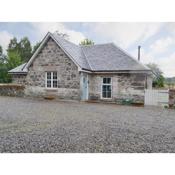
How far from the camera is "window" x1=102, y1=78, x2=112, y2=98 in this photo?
52.5ft

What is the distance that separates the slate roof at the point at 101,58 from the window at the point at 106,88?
96cm

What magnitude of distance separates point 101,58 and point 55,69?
13.8ft

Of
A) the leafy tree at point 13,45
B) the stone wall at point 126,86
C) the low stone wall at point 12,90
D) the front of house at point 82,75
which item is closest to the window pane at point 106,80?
the front of house at point 82,75

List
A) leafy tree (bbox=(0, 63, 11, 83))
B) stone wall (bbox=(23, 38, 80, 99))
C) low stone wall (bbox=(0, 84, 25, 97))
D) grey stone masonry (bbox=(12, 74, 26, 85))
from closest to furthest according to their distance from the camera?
stone wall (bbox=(23, 38, 80, 99)) < low stone wall (bbox=(0, 84, 25, 97)) < grey stone masonry (bbox=(12, 74, 26, 85)) < leafy tree (bbox=(0, 63, 11, 83))

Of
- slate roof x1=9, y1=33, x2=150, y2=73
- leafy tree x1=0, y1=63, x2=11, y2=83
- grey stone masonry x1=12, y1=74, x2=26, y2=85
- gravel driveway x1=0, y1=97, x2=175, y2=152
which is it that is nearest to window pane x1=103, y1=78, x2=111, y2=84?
slate roof x1=9, y1=33, x2=150, y2=73

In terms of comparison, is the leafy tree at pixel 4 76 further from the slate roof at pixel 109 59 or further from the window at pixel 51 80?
the window at pixel 51 80

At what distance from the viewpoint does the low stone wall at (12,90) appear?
18.4m

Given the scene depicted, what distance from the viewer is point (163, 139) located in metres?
5.85

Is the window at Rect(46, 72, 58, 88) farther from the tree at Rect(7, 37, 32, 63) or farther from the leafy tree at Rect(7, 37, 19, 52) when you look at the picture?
the leafy tree at Rect(7, 37, 19, 52)

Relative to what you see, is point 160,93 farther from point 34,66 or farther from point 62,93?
point 34,66

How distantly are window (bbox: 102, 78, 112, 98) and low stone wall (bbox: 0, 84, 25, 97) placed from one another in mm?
7269

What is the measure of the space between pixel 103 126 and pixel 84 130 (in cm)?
100

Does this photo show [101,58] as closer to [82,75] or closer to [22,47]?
[82,75]
